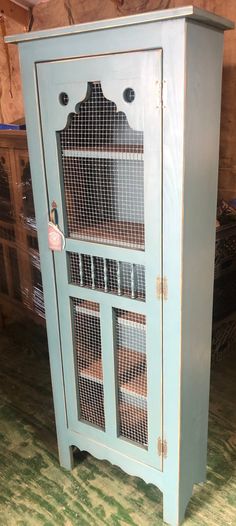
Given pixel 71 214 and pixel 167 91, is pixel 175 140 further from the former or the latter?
pixel 71 214

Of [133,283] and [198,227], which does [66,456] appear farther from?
[198,227]

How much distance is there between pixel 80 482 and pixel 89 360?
52 cm

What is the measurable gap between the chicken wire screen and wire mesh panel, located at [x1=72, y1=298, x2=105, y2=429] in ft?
0.93

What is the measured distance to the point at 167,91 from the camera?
1166mm

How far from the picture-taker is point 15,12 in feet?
9.00

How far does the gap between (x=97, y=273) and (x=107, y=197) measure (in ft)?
0.86

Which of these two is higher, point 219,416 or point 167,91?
point 167,91

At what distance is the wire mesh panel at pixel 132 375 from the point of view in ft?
4.97

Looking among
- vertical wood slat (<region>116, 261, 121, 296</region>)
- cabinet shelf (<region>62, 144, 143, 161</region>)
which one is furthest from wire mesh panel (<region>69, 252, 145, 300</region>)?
cabinet shelf (<region>62, 144, 143, 161</region>)

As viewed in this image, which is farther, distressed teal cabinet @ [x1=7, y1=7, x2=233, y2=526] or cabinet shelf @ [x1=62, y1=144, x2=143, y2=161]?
cabinet shelf @ [x1=62, y1=144, x2=143, y2=161]

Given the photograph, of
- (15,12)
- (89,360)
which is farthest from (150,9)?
(89,360)

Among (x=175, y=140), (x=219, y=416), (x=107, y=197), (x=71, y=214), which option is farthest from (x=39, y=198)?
(x=219, y=416)

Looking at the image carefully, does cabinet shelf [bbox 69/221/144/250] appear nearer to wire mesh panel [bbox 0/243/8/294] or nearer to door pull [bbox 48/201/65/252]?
door pull [bbox 48/201/65/252]

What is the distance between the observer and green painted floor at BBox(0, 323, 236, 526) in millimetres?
1641
